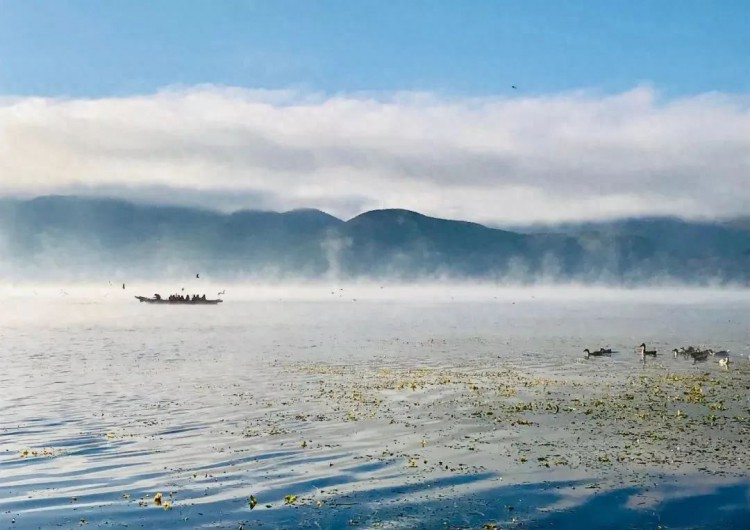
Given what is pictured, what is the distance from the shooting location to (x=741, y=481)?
2977 cm

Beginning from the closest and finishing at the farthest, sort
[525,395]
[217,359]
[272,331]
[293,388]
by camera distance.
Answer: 1. [525,395]
2. [293,388]
3. [217,359]
4. [272,331]

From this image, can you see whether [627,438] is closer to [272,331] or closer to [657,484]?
[657,484]

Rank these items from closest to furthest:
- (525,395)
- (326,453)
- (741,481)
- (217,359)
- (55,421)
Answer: (741,481) → (326,453) → (55,421) → (525,395) → (217,359)

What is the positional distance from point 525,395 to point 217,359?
4039cm

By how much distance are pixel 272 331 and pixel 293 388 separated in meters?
78.0

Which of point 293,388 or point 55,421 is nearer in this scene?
point 55,421

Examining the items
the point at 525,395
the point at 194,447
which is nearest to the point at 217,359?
the point at 525,395

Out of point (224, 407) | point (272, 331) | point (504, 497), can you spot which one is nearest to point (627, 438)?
point (504, 497)

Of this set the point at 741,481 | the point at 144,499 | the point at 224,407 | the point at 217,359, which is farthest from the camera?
the point at 217,359

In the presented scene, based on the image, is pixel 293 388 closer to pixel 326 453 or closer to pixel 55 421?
pixel 55 421

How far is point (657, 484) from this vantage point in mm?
29250

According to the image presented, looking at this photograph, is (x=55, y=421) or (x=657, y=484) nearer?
(x=657, y=484)

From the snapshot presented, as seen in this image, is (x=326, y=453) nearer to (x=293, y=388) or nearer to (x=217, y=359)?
(x=293, y=388)

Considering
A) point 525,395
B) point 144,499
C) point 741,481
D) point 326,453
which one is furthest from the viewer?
point 525,395
